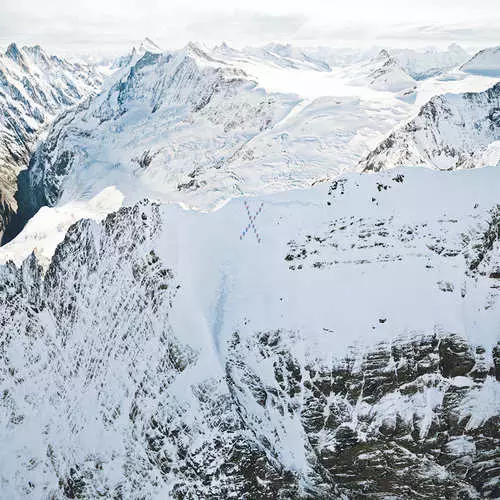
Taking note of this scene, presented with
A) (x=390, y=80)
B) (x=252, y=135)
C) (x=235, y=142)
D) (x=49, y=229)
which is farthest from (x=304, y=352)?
(x=390, y=80)

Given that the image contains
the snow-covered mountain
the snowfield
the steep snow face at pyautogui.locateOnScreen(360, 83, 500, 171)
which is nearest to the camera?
the snowfield

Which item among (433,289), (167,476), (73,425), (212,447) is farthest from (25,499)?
(433,289)

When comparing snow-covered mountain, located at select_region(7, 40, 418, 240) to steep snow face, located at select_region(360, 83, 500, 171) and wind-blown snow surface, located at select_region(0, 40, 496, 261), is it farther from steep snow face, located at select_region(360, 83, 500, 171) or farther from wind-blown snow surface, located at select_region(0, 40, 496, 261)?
steep snow face, located at select_region(360, 83, 500, 171)

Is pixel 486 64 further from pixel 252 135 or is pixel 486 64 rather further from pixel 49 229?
pixel 49 229

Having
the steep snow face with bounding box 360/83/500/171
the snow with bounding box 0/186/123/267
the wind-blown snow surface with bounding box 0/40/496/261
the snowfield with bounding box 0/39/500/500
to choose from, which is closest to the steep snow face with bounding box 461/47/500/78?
the wind-blown snow surface with bounding box 0/40/496/261

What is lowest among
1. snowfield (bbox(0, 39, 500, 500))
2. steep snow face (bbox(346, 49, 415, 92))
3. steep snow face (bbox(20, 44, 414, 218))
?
snowfield (bbox(0, 39, 500, 500))

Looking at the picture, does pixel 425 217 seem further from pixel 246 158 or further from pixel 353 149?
pixel 246 158

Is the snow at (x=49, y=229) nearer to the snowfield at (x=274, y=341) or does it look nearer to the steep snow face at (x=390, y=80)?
the snowfield at (x=274, y=341)
